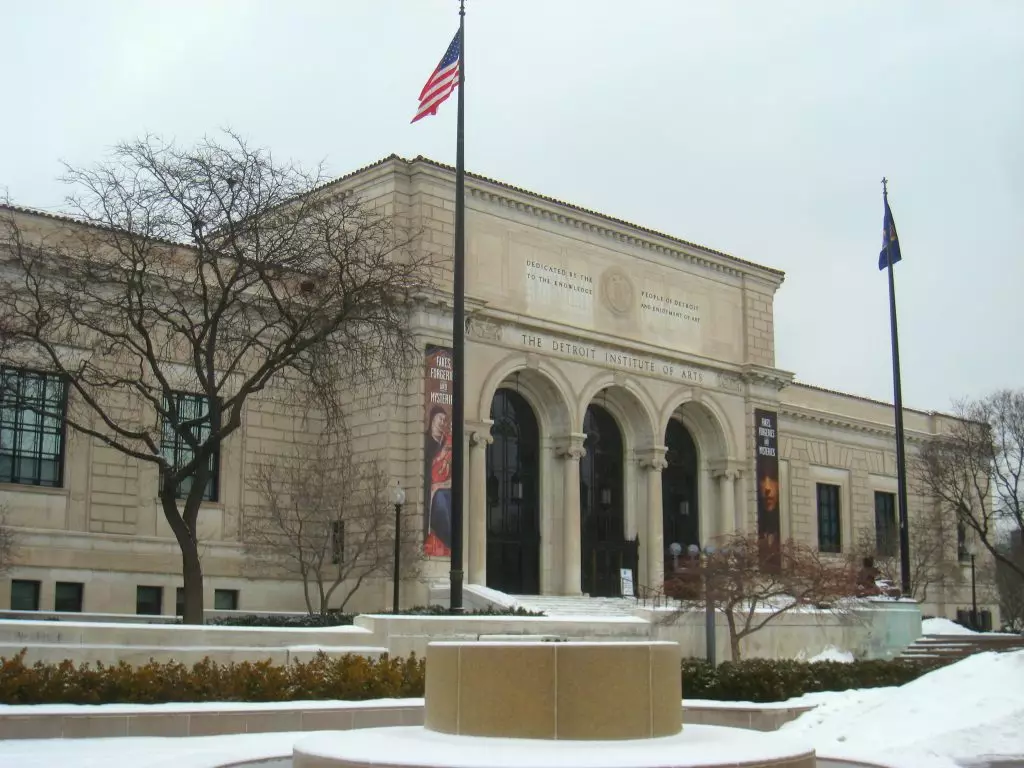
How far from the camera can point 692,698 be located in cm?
2348

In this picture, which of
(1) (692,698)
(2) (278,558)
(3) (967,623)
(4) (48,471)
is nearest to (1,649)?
(1) (692,698)

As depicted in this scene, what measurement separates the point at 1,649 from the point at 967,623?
53.0m

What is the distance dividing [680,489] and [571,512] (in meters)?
7.96

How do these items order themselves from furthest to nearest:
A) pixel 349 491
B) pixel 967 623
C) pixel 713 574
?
pixel 967 623 → pixel 349 491 → pixel 713 574

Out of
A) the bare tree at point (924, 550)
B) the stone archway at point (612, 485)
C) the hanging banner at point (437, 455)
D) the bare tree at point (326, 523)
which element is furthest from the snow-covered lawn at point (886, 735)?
the bare tree at point (924, 550)

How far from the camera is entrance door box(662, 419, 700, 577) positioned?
4844 centimetres

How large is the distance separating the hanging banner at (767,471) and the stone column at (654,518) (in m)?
5.47

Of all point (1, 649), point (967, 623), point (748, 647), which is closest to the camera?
point (1, 649)

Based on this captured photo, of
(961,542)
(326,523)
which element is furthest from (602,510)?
(961,542)

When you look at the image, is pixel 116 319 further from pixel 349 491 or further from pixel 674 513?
pixel 674 513

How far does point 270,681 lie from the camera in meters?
18.6

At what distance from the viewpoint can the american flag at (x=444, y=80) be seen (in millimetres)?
28297

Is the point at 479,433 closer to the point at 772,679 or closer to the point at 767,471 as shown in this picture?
the point at 767,471

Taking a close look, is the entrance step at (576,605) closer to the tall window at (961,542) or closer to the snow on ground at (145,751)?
the snow on ground at (145,751)
